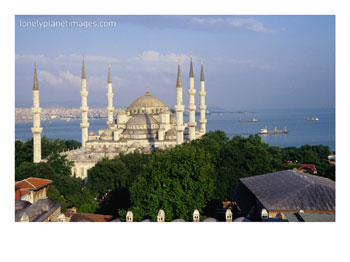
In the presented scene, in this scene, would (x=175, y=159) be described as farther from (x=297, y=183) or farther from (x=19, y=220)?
(x=19, y=220)

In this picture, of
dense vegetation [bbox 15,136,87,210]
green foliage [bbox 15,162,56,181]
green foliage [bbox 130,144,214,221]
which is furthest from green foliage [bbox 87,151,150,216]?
green foliage [bbox 130,144,214,221]

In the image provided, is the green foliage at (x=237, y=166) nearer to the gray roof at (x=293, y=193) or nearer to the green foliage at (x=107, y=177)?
the gray roof at (x=293, y=193)

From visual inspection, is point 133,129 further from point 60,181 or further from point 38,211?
point 38,211

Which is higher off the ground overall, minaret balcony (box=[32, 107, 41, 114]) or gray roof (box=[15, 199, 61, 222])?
minaret balcony (box=[32, 107, 41, 114])

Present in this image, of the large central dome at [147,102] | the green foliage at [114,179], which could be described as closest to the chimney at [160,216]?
the green foliage at [114,179]

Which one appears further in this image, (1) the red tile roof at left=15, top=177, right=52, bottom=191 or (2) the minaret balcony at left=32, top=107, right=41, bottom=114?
(2) the minaret balcony at left=32, top=107, right=41, bottom=114

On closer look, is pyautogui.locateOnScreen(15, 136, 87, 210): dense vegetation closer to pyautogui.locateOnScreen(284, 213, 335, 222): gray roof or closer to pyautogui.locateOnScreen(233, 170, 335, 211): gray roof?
pyautogui.locateOnScreen(233, 170, 335, 211): gray roof
